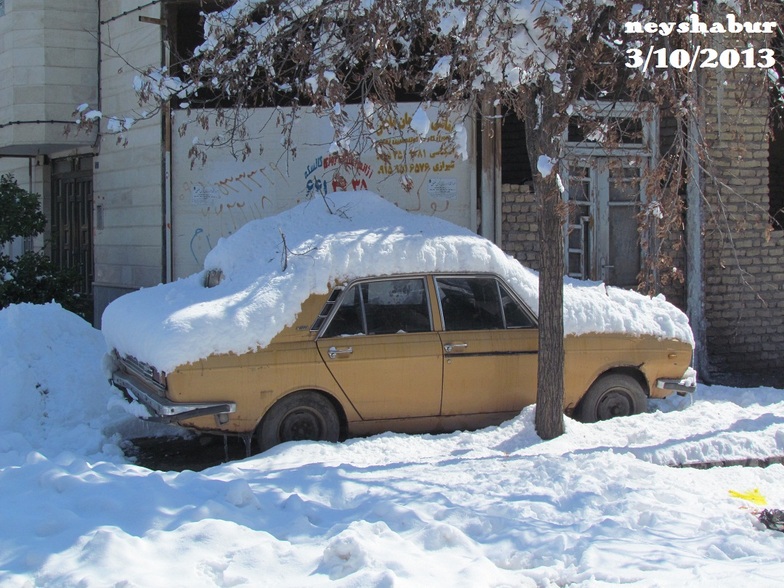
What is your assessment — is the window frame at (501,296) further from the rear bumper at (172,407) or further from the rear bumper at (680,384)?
the rear bumper at (172,407)

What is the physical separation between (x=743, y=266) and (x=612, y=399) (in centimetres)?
477

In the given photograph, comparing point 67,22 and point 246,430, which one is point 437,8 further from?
point 67,22

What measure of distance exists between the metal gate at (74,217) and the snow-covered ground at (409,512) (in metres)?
6.23

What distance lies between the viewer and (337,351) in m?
6.31

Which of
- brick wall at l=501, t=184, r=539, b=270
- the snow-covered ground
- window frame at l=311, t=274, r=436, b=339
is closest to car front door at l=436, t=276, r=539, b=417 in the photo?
window frame at l=311, t=274, r=436, b=339

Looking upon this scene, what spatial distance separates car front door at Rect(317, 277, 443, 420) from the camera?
6.36 meters

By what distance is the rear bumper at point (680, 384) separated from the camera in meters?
7.15

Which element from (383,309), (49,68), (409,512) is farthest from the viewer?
(49,68)

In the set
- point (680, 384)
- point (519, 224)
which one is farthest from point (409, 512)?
point (519, 224)

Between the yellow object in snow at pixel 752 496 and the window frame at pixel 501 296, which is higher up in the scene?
the window frame at pixel 501 296

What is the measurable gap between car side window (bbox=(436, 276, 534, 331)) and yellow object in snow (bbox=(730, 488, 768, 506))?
2.14 metres

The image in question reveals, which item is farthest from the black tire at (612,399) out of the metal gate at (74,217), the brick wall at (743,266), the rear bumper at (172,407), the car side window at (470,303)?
the metal gate at (74,217)

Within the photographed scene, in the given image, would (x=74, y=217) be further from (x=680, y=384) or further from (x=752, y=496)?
(x=752, y=496)

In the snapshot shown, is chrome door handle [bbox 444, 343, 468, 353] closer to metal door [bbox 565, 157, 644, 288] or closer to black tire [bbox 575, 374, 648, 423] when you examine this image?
black tire [bbox 575, 374, 648, 423]
